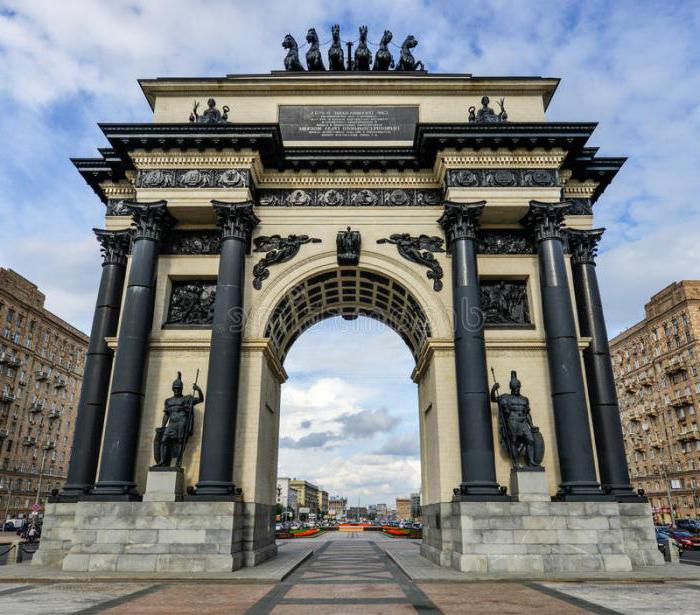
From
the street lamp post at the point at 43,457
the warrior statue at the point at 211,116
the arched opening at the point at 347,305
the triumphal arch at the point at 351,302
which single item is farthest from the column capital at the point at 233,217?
the street lamp post at the point at 43,457

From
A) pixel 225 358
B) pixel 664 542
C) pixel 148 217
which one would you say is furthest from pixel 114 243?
pixel 664 542

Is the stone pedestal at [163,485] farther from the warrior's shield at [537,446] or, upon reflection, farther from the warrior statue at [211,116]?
the warrior statue at [211,116]

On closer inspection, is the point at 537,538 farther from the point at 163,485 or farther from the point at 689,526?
the point at 689,526

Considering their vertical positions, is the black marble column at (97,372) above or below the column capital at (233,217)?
below

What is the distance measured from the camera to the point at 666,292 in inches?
2643

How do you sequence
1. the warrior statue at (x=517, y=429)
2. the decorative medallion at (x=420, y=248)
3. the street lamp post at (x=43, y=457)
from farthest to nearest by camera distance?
the street lamp post at (x=43, y=457), the decorative medallion at (x=420, y=248), the warrior statue at (x=517, y=429)

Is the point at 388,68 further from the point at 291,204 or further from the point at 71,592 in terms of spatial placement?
the point at 71,592

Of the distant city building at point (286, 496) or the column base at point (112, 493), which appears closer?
the column base at point (112, 493)

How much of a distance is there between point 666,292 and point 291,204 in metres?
61.3

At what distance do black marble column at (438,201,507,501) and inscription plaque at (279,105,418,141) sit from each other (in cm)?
585

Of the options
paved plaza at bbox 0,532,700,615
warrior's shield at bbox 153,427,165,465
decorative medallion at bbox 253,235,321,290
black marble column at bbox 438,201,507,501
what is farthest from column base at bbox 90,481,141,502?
black marble column at bbox 438,201,507,501

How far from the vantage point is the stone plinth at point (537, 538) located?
1678 centimetres

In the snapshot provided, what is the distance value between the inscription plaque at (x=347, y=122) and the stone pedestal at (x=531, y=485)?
610 inches

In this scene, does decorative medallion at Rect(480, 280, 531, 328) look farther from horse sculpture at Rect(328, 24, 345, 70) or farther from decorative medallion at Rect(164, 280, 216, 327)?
horse sculpture at Rect(328, 24, 345, 70)
